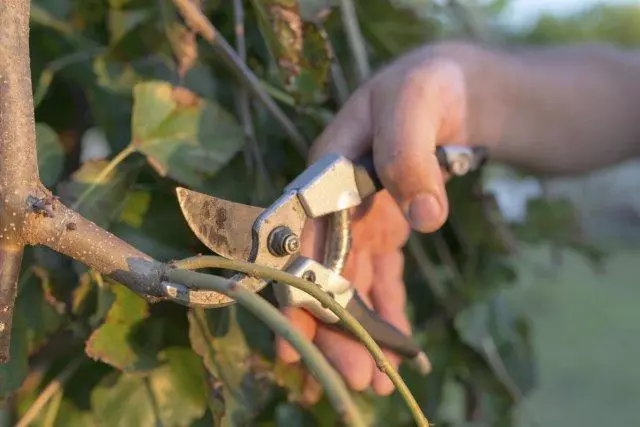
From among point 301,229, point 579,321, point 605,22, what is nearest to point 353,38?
point 301,229

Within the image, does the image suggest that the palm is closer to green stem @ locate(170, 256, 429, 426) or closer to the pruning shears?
the pruning shears

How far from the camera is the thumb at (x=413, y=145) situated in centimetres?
54

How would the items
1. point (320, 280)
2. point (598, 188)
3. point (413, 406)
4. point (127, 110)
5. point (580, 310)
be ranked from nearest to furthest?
point (413, 406)
point (320, 280)
point (127, 110)
point (580, 310)
point (598, 188)

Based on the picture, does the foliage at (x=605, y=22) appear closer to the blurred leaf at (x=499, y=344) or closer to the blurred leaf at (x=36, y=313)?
the blurred leaf at (x=499, y=344)

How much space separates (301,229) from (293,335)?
0.23 metres

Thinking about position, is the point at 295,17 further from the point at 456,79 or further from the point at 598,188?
the point at 598,188

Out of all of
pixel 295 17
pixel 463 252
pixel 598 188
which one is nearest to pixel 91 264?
pixel 295 17

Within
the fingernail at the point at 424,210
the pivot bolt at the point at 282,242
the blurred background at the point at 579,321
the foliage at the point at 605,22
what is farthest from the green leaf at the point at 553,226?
the foliage at the point at 605,22

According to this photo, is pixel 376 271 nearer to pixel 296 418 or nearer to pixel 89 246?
pixel 296 418

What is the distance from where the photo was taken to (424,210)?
55cm

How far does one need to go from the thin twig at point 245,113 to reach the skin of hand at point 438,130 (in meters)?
0.05

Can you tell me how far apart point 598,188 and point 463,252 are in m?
5.52

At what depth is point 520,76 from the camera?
2.27ft

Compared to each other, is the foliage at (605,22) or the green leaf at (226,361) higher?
the green leaf at (226,361)
